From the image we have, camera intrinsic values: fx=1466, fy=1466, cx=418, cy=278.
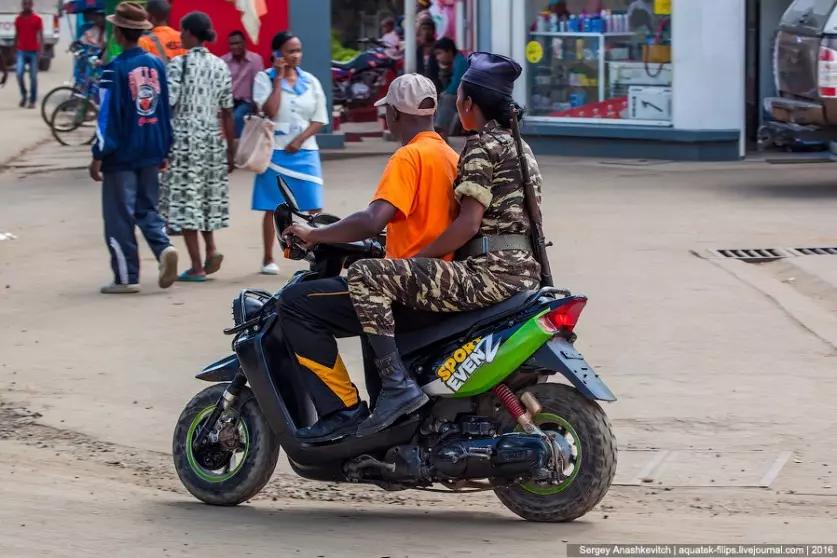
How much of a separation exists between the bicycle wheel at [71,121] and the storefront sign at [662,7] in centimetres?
841

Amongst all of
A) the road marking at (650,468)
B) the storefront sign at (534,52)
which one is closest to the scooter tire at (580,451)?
the road marking at (650,468)

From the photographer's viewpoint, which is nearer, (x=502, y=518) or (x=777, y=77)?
(x=502, y=518)

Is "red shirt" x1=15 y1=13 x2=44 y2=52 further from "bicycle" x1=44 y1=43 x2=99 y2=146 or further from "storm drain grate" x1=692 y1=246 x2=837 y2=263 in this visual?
"storm drain grate" x1=692 y1=246 x2=837 y2=263

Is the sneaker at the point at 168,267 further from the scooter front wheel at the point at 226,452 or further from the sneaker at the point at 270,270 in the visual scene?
the scooter front wheel at the point at 226,452

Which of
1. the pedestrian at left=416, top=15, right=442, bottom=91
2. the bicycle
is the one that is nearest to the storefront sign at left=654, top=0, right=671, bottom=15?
the pedestrian at left=416, top=15, right=442, bottom=91

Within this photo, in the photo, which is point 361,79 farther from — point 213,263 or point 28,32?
point 213,263

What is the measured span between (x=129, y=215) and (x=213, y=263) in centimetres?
85

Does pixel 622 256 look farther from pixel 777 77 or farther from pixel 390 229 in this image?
pixel 390 229

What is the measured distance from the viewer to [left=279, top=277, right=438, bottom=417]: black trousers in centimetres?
549

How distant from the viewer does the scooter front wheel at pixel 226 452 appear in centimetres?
578

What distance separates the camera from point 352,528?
548cm

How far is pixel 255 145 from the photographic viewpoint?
10438 mm

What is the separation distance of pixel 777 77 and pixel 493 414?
37.2 feet

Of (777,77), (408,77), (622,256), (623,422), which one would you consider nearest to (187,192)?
(622,256)
